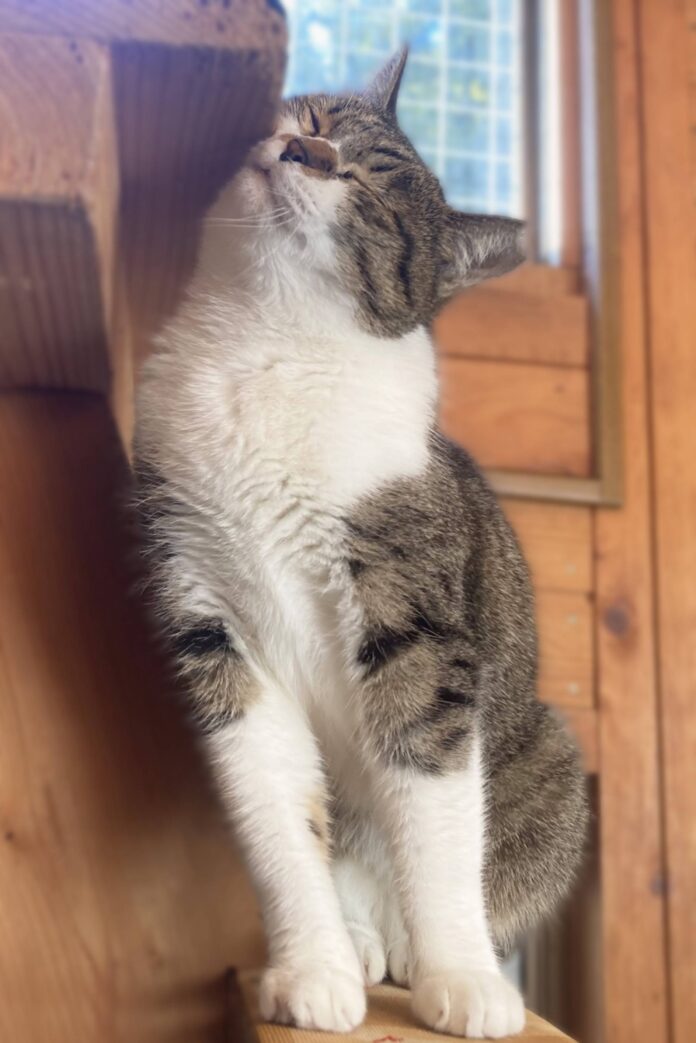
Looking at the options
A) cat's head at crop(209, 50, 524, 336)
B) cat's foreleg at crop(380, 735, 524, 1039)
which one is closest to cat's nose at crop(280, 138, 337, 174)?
cat's head at crop(209, 50, 524, 336)

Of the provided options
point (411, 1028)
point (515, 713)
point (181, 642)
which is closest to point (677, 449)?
point (515, 713)

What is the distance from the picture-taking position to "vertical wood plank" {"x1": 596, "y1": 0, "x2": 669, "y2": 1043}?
5.61 ft

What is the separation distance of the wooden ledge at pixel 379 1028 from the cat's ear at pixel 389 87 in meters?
1.12

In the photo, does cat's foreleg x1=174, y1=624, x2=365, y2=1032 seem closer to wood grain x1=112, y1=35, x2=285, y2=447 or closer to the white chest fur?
the white chest fur

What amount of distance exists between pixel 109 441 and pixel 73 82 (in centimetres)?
57

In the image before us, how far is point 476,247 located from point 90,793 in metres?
0.83

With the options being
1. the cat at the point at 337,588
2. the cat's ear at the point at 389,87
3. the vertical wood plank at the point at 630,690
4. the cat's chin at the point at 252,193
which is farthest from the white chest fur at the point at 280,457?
the vertical wood plank at the point at 630,690

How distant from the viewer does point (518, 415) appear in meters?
1.89

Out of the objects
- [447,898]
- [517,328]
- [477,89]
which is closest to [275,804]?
[447,898]

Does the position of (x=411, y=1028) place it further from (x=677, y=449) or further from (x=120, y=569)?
(x=677, y=449)

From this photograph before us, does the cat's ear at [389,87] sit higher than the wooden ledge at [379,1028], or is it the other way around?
the cat's ear at [389,87]

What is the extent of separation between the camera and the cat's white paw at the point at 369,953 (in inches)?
45.1

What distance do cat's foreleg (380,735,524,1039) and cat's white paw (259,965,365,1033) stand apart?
0.24 ft

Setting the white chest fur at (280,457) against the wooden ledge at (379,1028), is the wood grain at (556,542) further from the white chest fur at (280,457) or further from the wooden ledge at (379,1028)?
the wooden ledge at (379,1028)
